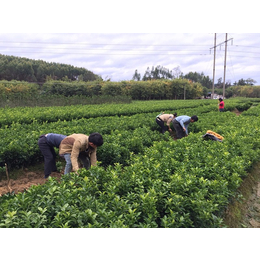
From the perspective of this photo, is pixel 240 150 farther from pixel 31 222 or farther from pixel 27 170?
pixel 27 170

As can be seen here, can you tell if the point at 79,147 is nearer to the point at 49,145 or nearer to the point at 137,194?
the point at 49,145

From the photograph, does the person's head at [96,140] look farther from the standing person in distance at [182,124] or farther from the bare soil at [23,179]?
the standing person in distance at [182,124]

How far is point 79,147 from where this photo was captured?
14.1 ft

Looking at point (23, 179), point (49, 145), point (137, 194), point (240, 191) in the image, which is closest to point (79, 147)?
point (49, 145)

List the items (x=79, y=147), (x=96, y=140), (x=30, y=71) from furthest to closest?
(x=30, y=71) < (x=79, y=147) < (x=96, y=140)

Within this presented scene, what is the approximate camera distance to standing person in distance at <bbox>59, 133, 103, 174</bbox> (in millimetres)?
4150

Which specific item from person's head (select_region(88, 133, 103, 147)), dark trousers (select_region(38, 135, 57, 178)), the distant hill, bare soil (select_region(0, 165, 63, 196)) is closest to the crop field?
bare soil (select_region(0, 165, 63, 196))

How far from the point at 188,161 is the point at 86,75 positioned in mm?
78484

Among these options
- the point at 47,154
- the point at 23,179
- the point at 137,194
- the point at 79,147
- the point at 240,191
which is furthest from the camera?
the point at 23,179

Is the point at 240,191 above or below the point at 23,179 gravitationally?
above

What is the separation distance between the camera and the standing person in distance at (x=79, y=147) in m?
4.15

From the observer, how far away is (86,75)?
7744 cm

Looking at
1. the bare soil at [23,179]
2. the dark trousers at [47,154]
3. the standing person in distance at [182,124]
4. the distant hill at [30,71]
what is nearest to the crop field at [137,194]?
the bare soil at [23,179]

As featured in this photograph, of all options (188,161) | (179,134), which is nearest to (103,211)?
(188,161)
